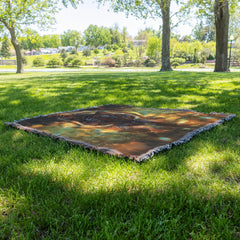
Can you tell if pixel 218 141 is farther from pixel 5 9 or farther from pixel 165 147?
pixel 5 9

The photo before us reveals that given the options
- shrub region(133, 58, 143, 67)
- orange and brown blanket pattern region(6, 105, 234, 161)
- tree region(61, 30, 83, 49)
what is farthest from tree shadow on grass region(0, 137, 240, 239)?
tree region(61, 30, 83, 49)

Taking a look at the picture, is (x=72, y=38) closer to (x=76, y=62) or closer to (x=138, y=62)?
(x=76, y=62)

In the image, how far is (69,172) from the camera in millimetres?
1997

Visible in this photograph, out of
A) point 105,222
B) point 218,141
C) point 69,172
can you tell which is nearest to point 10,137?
point 69,172

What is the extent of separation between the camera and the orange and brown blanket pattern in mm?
2514

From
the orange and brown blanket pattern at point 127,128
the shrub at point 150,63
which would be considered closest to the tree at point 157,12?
the orange and brown blanket pattern at point 127,128

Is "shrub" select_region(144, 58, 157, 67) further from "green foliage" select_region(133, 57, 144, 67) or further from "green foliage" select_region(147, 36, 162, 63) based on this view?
"green foliage" select_region(147, 36, 162, 63)

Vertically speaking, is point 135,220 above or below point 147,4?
below

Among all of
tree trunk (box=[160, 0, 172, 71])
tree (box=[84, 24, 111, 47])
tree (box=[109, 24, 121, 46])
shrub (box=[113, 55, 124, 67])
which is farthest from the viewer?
tree (box=[109, 24, 121, 46])

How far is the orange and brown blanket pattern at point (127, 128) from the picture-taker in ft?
8.25

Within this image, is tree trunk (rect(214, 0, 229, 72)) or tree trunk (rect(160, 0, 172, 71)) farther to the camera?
tree trunk (rect(160, 0, 172, 71))

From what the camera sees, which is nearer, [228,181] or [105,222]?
[105,222]

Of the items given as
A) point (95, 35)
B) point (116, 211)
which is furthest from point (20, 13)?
point (95, 35)

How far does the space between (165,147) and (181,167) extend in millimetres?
419
